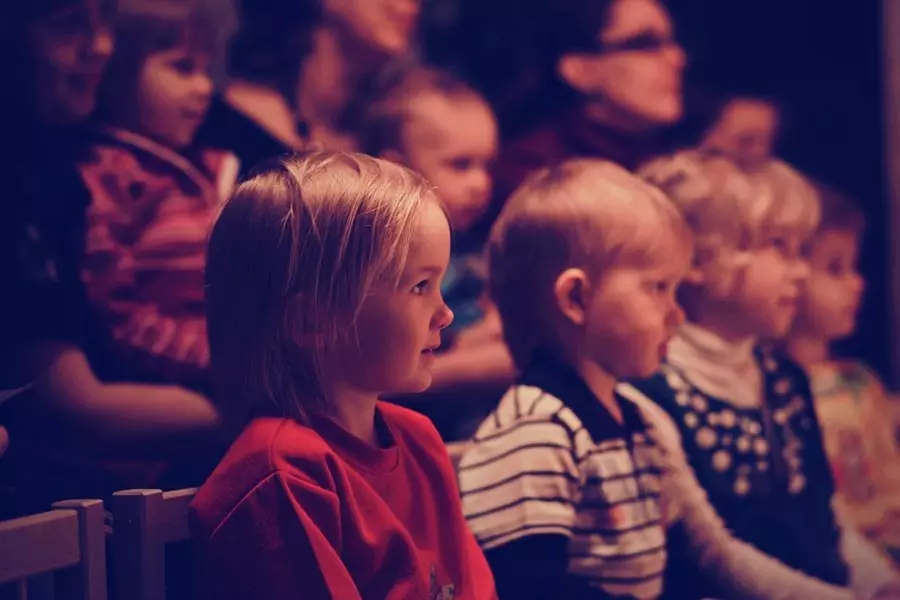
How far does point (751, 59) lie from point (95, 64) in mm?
1214

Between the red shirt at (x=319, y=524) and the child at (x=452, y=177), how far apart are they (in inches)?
16.3

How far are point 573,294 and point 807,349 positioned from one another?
0.87m

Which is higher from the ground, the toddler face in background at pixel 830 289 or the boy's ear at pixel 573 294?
the toddler face in background at pixel 830 289

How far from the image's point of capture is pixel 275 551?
905mm

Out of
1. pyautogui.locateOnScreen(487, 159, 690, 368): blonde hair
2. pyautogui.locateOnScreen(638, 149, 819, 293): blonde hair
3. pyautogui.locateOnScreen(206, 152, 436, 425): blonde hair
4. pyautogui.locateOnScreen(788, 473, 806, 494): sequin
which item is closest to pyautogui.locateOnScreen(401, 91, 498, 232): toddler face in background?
pyautogui.locateOnScreen(487, 159, 690, 368): blonde hair

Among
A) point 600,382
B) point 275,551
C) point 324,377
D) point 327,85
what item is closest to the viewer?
point 275,551

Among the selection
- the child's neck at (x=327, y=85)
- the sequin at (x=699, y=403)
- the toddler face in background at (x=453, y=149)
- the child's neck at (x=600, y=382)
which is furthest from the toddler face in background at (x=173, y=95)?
the sequin at (x=699, y=403)

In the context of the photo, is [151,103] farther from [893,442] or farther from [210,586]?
[893,442]

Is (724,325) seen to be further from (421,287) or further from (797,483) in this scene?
(421,287)

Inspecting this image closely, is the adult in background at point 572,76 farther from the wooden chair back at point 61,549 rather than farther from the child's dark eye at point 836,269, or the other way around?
the wooden chair back at point 61,549

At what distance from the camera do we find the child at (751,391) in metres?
1.54

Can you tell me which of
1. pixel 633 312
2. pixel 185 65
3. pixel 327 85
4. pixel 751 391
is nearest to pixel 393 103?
pixel 327 85

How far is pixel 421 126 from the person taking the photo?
1.47 m

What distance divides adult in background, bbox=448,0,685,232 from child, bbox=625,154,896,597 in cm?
11
